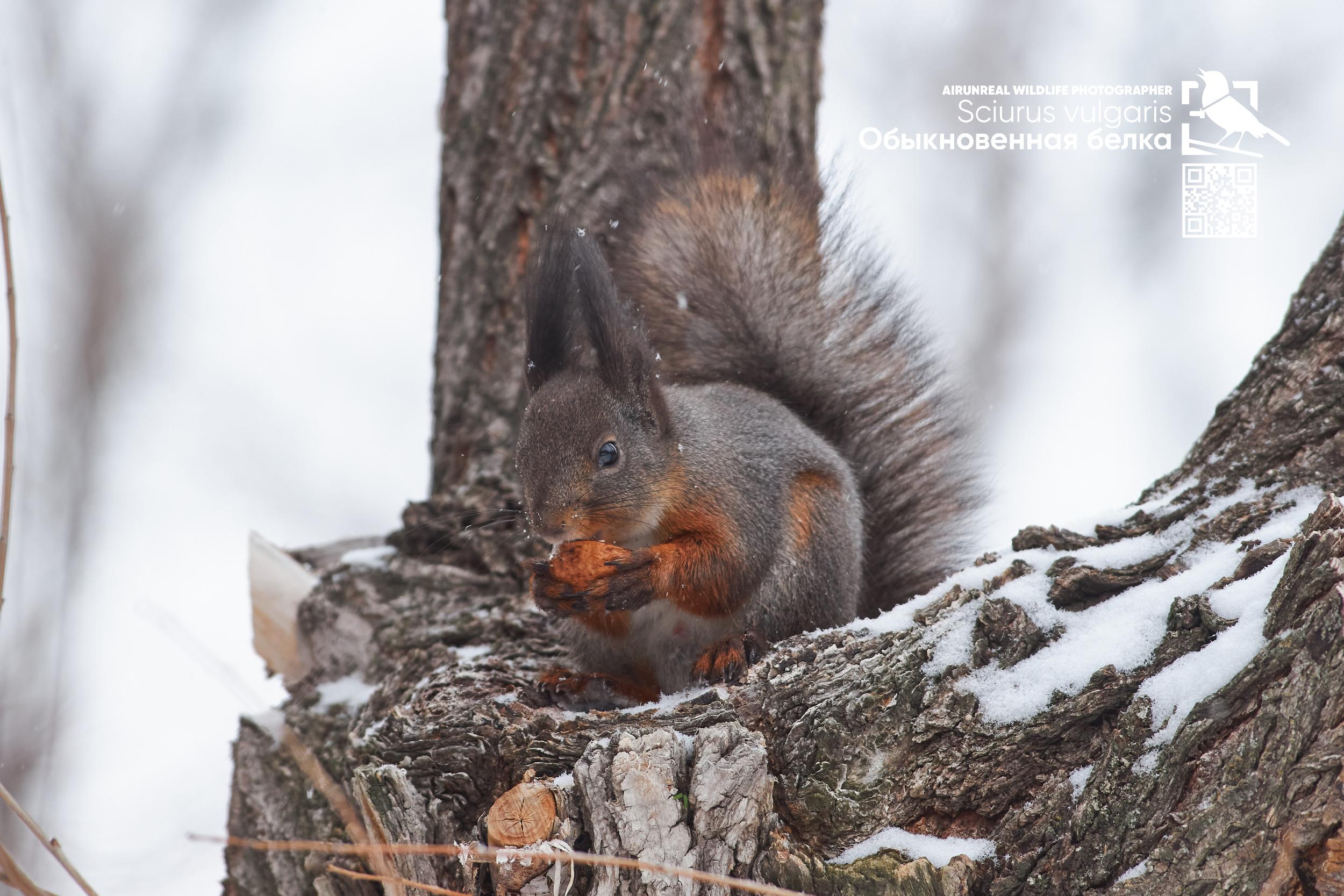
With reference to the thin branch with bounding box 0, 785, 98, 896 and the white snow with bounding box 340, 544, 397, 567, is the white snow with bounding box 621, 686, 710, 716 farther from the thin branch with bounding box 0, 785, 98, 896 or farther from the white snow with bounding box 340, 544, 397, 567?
the white snow with bounding box 340, 544, 397, 567

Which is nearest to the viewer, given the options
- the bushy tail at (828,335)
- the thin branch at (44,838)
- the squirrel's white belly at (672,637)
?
the thin branch at (44,838)

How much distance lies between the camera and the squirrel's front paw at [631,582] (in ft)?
6.21

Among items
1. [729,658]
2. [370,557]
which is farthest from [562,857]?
[370,557]

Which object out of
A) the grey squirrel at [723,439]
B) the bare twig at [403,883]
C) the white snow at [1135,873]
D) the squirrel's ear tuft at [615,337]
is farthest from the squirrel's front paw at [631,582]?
the white snow at [1135,873]

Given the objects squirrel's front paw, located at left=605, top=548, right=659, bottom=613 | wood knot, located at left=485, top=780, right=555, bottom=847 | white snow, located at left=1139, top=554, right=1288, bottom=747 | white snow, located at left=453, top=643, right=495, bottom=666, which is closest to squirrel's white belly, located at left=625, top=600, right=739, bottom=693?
squirrel's front paw, located at left=605, top=548, right=659, bottom=613

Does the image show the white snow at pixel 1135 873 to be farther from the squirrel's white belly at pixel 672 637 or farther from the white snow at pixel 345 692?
the white snow at pixel 345 692

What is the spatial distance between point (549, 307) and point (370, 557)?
967 mm

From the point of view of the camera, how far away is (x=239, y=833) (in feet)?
7.13

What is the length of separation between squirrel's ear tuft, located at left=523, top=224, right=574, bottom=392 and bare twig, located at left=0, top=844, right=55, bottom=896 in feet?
3.88

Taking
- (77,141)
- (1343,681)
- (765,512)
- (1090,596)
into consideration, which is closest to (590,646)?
(765,512)

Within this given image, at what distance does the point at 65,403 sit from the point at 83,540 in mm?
675

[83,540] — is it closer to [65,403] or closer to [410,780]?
[65,403]

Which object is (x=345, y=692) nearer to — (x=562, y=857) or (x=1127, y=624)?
(x=562, y=857)

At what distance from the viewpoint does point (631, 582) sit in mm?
1908
